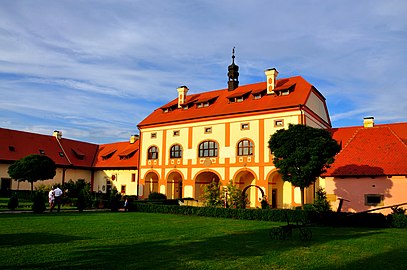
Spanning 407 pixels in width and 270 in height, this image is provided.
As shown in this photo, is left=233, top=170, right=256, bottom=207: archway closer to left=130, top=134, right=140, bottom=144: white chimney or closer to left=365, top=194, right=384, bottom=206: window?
left=365, top=194, right=384, bottom=206: window

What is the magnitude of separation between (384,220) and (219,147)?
17.0 metres

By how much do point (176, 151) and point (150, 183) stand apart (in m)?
5.07

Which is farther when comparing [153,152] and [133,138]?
[133,138]

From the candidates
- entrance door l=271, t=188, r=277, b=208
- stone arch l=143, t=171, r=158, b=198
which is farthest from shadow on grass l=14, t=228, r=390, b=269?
stone arch l=143, t=171, r=158, b=198

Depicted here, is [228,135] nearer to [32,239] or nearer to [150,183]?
[150,183]

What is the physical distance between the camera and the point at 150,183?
38219 mm

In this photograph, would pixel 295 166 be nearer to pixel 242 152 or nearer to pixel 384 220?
pixel 384 220

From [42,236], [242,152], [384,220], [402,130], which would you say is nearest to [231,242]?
[42,236]

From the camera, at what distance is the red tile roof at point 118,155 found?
41456 millimetres

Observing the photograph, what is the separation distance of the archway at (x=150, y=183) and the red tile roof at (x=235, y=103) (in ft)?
17.0

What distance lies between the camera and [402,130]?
92.8ft

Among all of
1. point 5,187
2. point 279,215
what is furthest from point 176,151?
point 279,215

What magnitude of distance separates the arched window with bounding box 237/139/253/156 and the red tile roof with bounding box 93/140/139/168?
13462 mm

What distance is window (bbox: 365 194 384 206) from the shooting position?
21891 mm
